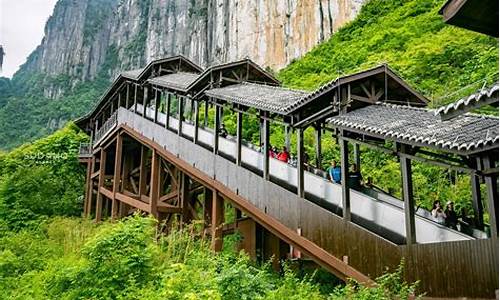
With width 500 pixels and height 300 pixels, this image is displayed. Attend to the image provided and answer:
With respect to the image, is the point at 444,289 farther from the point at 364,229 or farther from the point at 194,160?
the point at 194,160

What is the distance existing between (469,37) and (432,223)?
16851 mm

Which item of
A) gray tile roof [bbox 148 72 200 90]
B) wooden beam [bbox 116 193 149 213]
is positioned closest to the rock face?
gray tile roof [bbox 148 72 200 90]

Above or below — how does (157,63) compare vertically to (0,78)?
below

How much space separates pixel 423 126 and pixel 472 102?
263 cm

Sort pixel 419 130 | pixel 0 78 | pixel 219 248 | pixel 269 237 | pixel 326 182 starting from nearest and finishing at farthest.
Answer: pixel 419 130
pixel 326 182
pixel 219 248
pixel 269 237
pixel 0 78

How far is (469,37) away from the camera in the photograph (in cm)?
2241

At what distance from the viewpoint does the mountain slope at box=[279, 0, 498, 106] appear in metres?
19.9

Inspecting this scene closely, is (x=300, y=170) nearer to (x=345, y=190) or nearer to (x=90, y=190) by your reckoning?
(x=345, y=190)

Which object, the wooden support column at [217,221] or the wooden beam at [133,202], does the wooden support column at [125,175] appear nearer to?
the wooden beam at [133,202]

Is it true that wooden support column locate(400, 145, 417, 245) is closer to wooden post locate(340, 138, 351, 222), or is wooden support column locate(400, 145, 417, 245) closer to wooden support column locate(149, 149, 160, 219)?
wooden post locate(340, 138, 351, 222)

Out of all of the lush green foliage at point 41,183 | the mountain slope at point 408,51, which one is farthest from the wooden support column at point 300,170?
the lush green foliage at point 41,183

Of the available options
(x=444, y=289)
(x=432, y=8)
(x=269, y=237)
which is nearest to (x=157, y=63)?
(x=269, y=237)

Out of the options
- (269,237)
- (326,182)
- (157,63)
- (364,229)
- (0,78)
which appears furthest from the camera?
(0,78)

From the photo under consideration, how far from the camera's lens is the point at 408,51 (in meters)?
24.1
